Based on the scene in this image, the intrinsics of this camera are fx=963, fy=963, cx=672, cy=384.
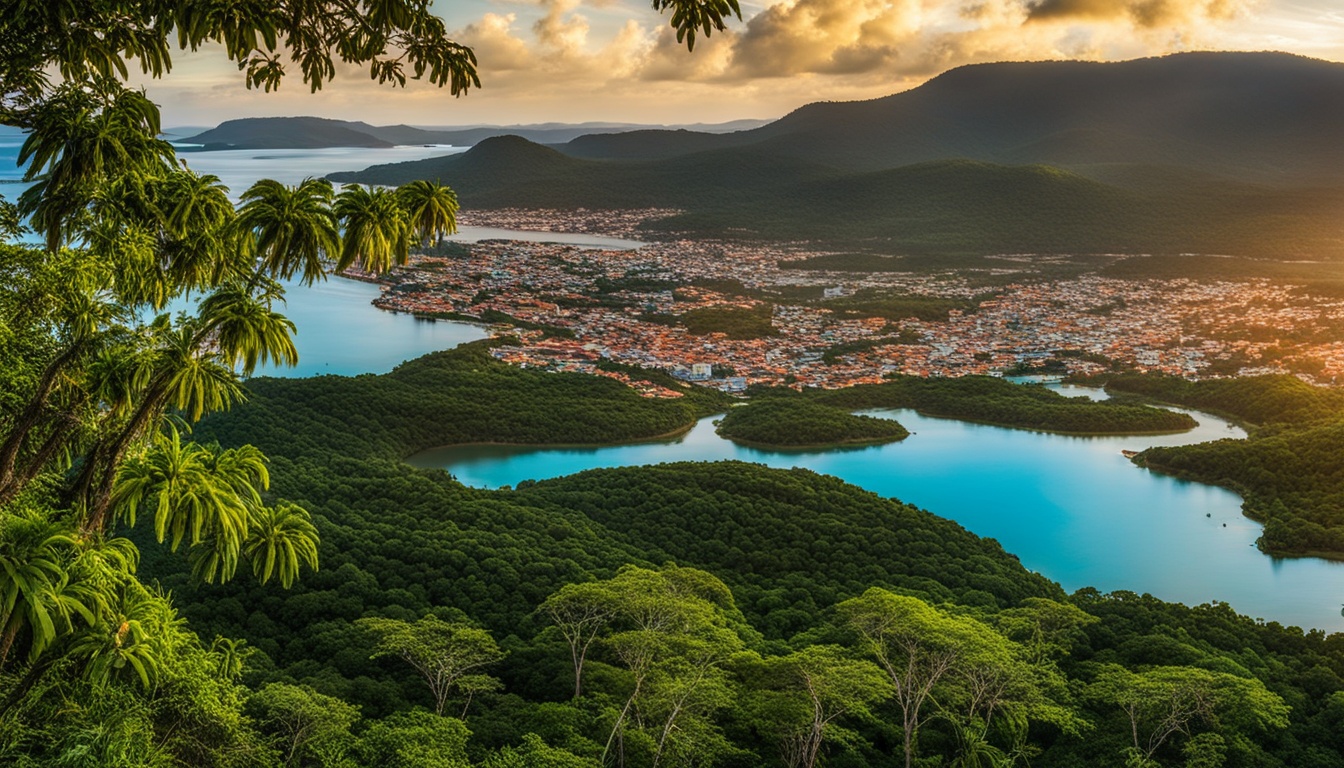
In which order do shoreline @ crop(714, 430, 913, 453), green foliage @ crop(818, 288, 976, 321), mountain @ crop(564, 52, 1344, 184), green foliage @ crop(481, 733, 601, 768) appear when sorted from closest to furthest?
green foliage @ crop(481, 733, 601, 768), shoreline @ crop(714, 430, 913, 453), green foliage @ crop(818, 288, 976, 321), mountain @ crop(564, 52, 1344, 184)

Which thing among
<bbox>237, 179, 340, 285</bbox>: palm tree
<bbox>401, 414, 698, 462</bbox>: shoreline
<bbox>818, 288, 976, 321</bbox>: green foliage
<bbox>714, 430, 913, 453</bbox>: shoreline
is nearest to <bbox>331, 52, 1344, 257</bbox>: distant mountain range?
<bbox>818, 288, 976, 321</bbox>: green foliage

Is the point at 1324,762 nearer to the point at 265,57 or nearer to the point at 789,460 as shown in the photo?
the point at 265,57

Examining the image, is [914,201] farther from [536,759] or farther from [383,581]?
[536,759]

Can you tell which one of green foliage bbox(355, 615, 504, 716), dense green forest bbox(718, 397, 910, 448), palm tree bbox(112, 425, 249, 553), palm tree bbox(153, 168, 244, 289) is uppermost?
palm tree bbox(153, 168, 244, 289)

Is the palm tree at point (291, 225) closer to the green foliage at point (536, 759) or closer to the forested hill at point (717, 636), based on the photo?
the forested hill at point (717, 636)

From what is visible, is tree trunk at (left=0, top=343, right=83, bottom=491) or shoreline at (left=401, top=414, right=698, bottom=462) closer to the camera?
tree trunk at (left=0, top=343, right=83, bottom=491)

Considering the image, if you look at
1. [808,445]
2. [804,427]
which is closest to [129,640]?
[808,445]

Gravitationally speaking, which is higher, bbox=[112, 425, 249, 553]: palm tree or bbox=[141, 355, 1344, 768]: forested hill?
bbox=[112, 425, 249, 553]: palm tree

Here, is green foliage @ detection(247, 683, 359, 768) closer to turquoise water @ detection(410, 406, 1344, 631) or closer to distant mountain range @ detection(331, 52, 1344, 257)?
turquoise water @ detection(410, 406, 1344, 631)
